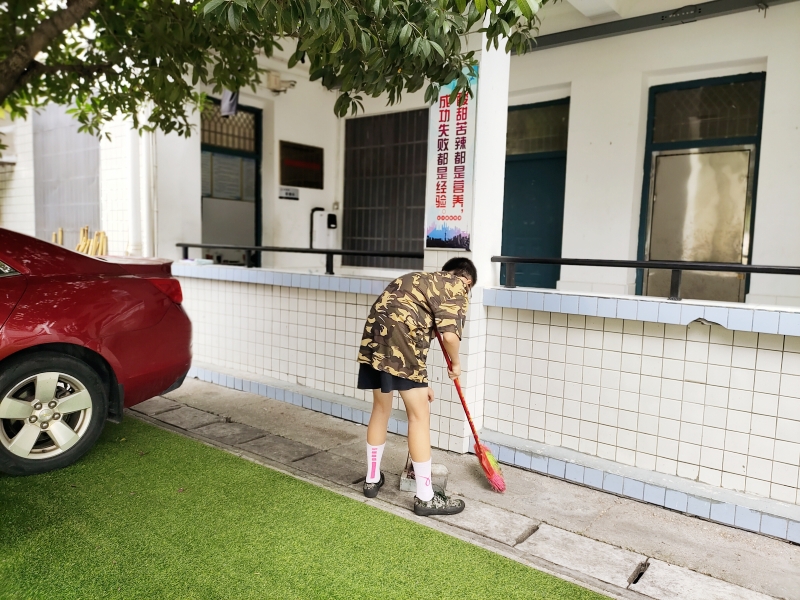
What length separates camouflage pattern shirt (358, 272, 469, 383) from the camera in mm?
3289

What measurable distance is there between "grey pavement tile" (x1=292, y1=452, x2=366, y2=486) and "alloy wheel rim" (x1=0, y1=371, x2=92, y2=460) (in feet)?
4.72

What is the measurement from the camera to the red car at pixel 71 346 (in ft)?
12.0

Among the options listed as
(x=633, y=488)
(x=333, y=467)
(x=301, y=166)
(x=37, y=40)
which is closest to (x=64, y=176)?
(x=301, y=166)

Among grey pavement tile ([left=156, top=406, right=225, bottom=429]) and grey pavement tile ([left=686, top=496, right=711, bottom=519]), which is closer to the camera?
grey pavement tile ([left=686, top=496, right=711, bottom=519])

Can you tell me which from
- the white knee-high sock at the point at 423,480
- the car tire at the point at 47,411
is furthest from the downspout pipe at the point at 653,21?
the car tire at the point at 47,411

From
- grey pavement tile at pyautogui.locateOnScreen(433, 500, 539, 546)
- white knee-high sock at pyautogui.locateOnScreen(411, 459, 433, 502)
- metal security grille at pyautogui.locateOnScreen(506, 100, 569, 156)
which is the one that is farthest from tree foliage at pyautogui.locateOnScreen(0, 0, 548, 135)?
grey pavement tile at pyautogui.locateOnScreen(433, 500, 539, 546)

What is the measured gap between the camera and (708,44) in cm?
575

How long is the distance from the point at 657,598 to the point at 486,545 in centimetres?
82

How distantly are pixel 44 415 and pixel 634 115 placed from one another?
5855 millimetres

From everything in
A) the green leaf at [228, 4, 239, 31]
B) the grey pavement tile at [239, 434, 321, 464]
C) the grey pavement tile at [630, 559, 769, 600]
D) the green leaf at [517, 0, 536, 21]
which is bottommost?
the grey pavement tile at [630, 559, 769, 600]

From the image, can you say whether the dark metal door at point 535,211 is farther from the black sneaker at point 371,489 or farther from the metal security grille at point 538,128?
the black sneaker at point 371,489

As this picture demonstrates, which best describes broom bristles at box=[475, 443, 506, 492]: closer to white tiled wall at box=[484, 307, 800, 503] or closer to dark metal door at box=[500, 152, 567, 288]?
white tiled wall at box=[484, 307, 800, 503]

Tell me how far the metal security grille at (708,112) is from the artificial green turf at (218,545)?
16.2ft

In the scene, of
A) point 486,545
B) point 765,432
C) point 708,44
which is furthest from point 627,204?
point 486,545
